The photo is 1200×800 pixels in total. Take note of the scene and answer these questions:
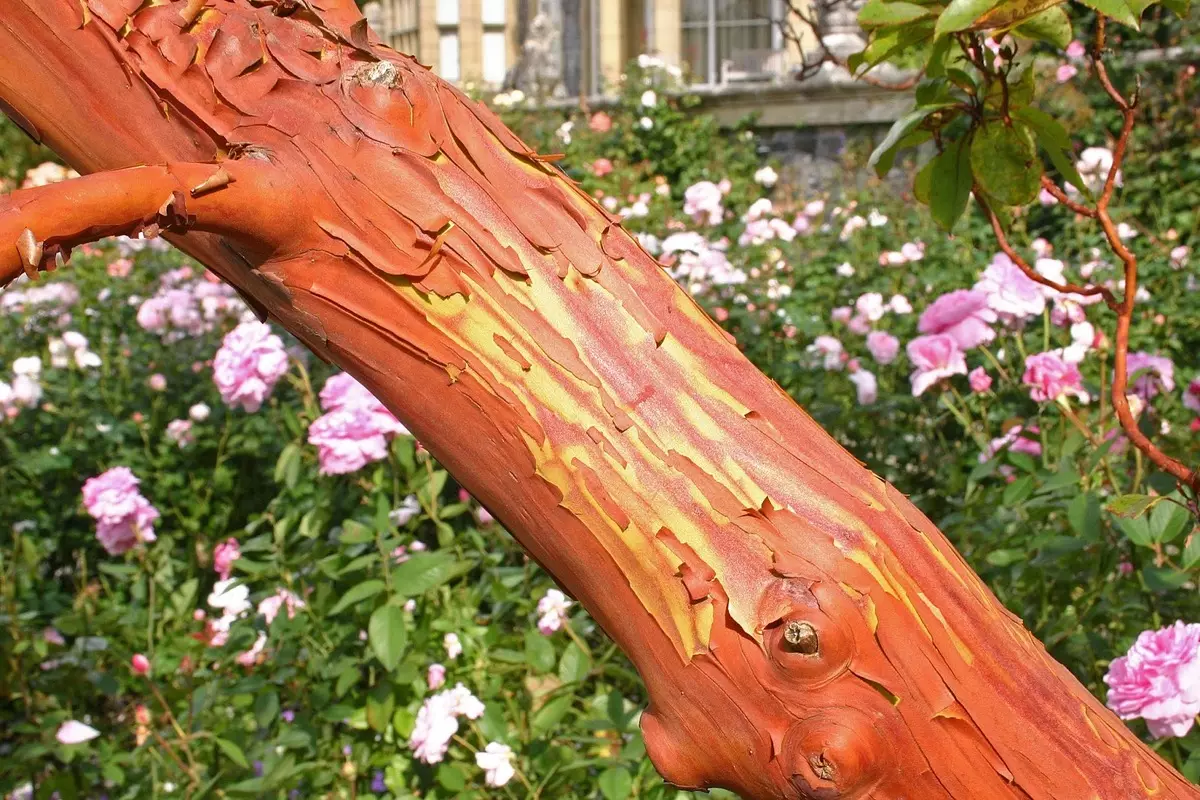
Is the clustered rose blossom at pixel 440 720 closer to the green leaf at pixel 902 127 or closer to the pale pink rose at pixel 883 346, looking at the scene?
the green leaf at pixel 902 127

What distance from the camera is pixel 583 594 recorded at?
64 centimetres

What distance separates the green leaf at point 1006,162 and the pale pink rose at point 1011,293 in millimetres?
894

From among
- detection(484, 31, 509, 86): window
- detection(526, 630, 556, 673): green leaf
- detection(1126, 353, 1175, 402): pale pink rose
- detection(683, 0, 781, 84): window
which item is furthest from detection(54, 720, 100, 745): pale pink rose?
detection(484, 31, 509, 86): window

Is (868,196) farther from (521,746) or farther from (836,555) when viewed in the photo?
(836,555)

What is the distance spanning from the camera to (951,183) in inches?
47.8

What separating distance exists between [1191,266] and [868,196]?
162 centimetres

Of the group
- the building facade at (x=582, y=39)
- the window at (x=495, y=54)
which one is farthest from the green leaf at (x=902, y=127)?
the window at (x=495, y=54)

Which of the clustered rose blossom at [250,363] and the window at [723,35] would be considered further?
the window at [723,35]

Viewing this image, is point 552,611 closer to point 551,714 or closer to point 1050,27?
point 551,714

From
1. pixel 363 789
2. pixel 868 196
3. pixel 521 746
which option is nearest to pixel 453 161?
pixel 521 746

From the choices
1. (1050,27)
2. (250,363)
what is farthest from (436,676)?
(1050,27)

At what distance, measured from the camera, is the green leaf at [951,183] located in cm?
120

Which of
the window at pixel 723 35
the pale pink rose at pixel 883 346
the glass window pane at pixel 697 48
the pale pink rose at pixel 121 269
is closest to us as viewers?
the pale pink rose at pixel 883 346

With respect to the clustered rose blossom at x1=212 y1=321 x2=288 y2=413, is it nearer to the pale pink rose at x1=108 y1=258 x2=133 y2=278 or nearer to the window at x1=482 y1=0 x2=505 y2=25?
the pale pink rose at x1=108 y1=258 x2=133 y2=278
